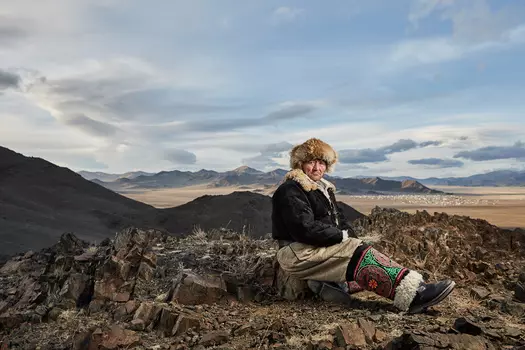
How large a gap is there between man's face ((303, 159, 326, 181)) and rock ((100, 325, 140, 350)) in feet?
8.54

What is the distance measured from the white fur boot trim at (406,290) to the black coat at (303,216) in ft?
2.63

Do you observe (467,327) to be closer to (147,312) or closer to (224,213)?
(147,312)

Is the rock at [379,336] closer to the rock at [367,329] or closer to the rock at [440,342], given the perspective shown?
the rock at [367,329]

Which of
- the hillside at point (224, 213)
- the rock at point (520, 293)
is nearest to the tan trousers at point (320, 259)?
the rock at point (520, 293)

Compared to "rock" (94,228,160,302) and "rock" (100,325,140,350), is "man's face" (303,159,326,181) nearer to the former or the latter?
"rock" (100,325,140,350)

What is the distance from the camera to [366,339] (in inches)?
178

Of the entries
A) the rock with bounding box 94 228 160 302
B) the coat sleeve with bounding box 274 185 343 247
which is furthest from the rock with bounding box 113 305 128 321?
the coat sleeve with bounding box 274 185 343 247

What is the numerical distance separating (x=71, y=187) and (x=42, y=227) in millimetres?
9108

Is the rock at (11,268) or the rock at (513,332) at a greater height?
the rock at (11,268)

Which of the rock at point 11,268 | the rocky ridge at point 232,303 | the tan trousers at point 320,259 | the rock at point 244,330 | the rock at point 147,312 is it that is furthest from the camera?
the rock at point 11,268

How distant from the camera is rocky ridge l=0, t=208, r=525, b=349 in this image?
15.3ft

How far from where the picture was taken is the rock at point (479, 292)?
20.1 ft

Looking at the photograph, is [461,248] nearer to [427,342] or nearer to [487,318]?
[487,318]

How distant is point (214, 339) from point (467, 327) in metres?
2.45
